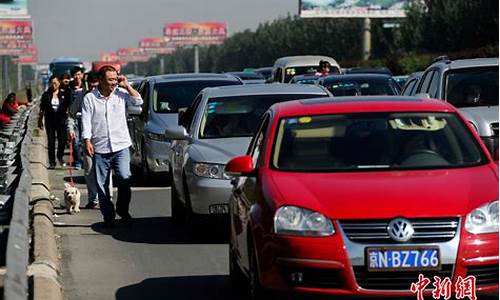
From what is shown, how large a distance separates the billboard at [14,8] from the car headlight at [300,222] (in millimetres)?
70952

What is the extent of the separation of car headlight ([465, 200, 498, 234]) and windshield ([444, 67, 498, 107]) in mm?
9149

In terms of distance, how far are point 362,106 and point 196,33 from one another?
168 meters

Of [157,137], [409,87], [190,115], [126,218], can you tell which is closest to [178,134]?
[126,218]

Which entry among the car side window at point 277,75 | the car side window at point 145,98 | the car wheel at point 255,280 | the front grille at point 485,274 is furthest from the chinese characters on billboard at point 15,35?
the front grille at point 485,274

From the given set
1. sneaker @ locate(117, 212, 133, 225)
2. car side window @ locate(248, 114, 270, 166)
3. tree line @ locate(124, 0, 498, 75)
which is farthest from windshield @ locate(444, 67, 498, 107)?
tree line @ locate(124, 0, 498, 75)

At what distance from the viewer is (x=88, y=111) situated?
14.3 m

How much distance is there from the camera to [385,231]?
802 centimetres

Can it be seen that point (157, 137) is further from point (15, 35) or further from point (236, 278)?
point (15, 35)

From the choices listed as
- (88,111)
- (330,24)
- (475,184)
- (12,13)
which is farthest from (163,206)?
(330,24)

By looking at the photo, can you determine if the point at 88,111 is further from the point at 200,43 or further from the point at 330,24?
the point at 200,43

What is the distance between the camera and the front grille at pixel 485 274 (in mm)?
8086

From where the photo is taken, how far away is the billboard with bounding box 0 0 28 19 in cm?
7775

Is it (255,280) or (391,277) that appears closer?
(391,277)

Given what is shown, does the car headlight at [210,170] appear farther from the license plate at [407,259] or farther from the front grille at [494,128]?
the license plate at [407,259]
